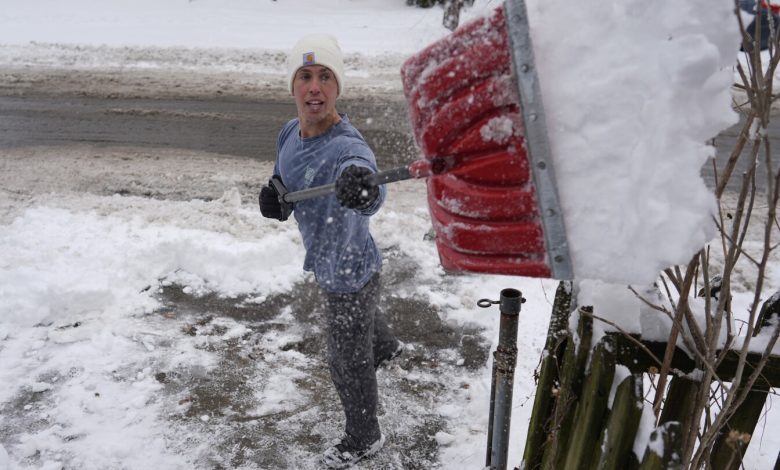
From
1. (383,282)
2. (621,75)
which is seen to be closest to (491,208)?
(621,75)

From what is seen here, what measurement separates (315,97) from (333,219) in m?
0.48

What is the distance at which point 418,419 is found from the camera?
3064 mm

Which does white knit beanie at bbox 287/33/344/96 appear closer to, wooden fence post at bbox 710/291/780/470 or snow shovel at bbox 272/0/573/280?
snow shovel at bbox 272/0/573/280

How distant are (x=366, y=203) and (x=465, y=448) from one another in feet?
4.91

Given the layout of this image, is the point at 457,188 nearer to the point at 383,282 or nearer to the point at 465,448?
the point at 465,448

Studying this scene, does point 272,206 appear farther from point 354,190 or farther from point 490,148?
point 490,148

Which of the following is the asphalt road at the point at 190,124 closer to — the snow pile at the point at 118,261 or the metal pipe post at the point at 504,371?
the snow pile at the point at 118,261

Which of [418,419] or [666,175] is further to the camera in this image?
[418,419]

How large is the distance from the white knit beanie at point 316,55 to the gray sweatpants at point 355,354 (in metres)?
0.89

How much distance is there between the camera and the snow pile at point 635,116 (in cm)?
113

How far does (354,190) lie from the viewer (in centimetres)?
187

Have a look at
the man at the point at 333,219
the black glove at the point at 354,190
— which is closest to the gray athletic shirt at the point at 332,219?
the man at the point at 333,219

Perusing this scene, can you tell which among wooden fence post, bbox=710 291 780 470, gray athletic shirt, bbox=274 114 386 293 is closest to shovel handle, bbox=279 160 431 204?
gray athletic shirt, bbox=274 114 386 293

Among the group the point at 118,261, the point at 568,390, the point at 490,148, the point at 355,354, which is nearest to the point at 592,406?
the point at 568,390
